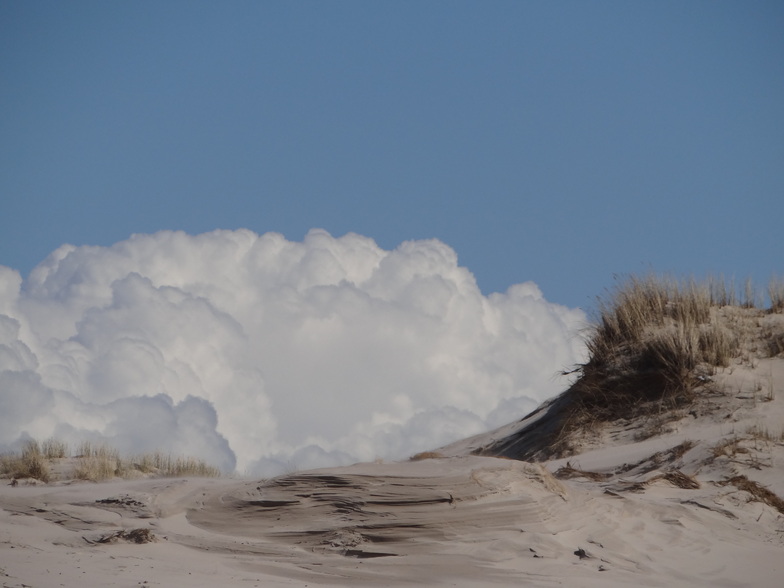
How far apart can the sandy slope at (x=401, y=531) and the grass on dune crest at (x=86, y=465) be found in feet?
8.32

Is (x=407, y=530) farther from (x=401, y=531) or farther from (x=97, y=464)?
(x=97, y=464)

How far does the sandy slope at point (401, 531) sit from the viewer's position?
18.8 ft

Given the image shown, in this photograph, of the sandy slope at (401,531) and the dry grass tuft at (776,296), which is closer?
the sandy slope at (401,531)

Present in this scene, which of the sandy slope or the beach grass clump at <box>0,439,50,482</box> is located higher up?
the beach grass clump at <box>0,439,50,482</box>

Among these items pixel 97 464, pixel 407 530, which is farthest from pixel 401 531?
pixel 97 464

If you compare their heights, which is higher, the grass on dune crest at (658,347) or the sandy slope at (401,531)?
the grass on dune crest at (658,347)

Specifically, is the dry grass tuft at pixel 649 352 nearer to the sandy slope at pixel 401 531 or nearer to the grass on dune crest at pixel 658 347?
the grass on dune crest at pixel 658 347

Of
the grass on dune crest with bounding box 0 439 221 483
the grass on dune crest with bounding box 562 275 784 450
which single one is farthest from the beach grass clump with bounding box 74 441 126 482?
the grass on dune crest with bounding box 562 275 784 450

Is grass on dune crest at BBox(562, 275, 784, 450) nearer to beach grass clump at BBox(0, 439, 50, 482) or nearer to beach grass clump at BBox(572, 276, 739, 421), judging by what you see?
beach grass clump at BBox(572, 276, 739, 421)

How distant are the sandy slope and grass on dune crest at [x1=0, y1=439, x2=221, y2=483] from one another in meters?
2.54

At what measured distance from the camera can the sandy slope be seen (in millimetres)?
5734

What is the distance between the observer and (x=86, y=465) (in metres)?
11.5

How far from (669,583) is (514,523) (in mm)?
1208

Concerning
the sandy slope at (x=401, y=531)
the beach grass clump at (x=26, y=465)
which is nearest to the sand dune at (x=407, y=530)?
the sandy slope at (x=401, y=531)
